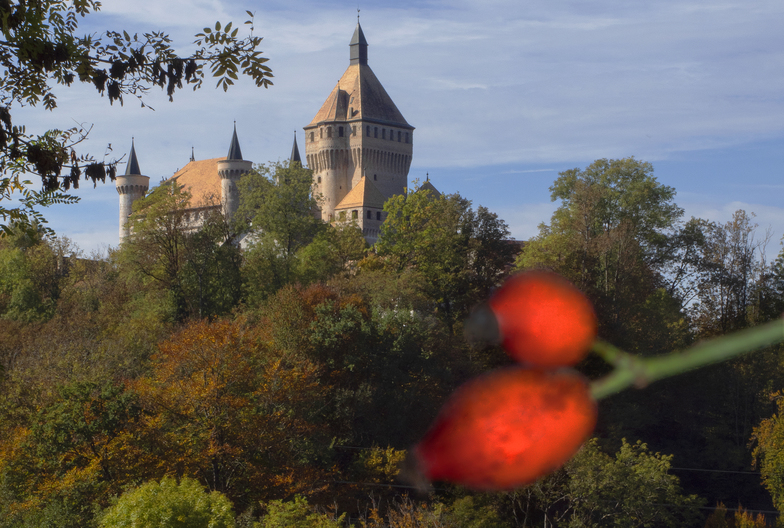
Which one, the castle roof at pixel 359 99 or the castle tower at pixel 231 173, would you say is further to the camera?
the castle roof at pixel 359 99

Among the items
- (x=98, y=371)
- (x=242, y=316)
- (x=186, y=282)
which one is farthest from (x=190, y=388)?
(x=186, y=282)

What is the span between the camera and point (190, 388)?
25531 mm

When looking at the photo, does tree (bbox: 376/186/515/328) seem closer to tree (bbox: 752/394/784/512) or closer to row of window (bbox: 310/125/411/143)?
tree (bbox: 752/394/784/512)

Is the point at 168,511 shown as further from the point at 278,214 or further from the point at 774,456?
the point at 278,214

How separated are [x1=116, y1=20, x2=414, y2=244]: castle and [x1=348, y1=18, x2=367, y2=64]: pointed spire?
0.40 ft

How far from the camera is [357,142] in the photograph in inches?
3686

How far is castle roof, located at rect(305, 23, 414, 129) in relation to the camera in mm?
96000

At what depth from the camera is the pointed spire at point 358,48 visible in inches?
3976

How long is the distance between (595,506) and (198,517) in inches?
633

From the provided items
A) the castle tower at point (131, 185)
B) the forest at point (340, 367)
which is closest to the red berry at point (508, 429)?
the forest at point (340, 367)

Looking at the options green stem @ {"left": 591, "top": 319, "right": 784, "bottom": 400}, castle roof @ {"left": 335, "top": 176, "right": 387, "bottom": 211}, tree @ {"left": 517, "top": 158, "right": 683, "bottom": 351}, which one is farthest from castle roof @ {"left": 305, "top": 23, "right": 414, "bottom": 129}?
green stem @ {"left": 591, "top": 319, "right": 784, "bottom": 400}

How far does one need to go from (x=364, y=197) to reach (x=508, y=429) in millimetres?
55954

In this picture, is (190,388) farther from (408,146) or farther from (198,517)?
(408,146)

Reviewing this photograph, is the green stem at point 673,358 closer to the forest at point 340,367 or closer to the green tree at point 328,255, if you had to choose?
the forest at point 340,367
